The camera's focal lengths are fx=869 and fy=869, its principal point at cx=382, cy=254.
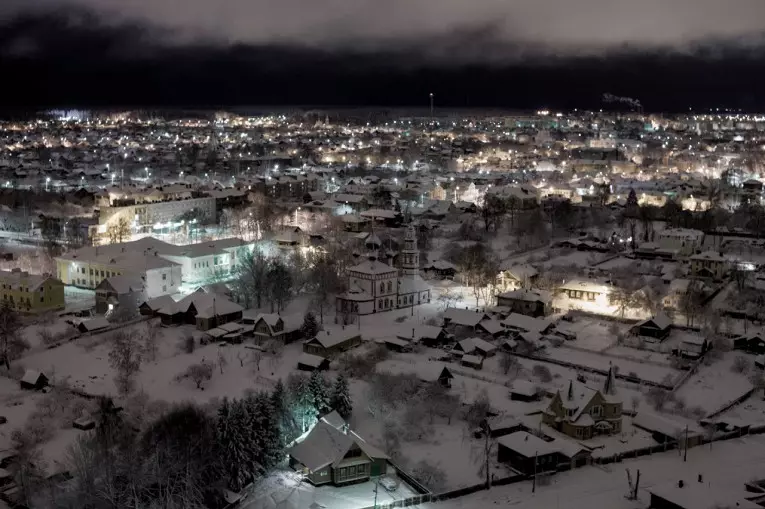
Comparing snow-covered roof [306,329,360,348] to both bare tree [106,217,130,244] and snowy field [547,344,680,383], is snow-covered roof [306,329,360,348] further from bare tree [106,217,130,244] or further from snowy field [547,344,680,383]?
bare tree [106,217,130,244]

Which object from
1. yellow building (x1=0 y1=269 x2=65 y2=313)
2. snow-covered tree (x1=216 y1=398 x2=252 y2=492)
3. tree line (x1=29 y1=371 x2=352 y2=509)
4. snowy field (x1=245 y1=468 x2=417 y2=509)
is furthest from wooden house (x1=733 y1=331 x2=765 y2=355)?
yellow building (x1=0 y1=269 x2=65 y2=313)

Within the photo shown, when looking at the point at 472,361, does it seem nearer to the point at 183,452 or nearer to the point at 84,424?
the point at 183,452

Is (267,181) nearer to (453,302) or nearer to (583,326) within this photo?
(453,302)

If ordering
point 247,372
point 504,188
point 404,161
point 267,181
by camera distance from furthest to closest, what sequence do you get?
1. point 404,161
2. point 267,181
3. point 504,188
4. point 247,372

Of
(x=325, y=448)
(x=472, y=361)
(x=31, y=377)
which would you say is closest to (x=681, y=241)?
(x=472, y=361)

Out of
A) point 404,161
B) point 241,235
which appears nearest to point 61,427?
point 241,235

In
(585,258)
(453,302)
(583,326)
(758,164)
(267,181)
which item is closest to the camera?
(583,326)
